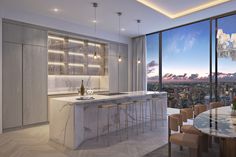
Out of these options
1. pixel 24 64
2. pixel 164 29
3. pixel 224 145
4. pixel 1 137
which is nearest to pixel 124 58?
pixel 164 29

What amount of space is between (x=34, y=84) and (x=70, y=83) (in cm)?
155

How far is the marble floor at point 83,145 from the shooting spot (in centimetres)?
334

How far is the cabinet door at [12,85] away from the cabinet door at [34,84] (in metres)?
0.13

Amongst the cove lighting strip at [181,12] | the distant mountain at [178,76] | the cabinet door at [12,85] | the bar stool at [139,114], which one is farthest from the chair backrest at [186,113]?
the cabinet door at [12,85]

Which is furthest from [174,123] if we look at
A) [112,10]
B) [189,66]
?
[189,66]

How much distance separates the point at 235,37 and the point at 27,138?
4889mm

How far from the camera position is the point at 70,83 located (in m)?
6.59

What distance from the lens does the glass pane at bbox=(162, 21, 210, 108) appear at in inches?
237

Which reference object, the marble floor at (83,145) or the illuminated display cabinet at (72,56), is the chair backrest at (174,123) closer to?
the marble floor at (83,145)

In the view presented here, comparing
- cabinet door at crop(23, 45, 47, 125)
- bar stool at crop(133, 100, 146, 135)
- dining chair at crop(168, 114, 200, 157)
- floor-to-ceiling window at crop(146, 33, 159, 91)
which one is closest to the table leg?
dining chair at crop(168, 114, 200, 157)

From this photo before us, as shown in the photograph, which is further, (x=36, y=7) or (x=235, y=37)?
(x=36, y=7)

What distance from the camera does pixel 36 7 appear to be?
4660mm

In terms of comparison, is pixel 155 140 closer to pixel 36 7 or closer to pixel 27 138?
pixel 27 138

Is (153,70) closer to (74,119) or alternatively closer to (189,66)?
(189,66)
